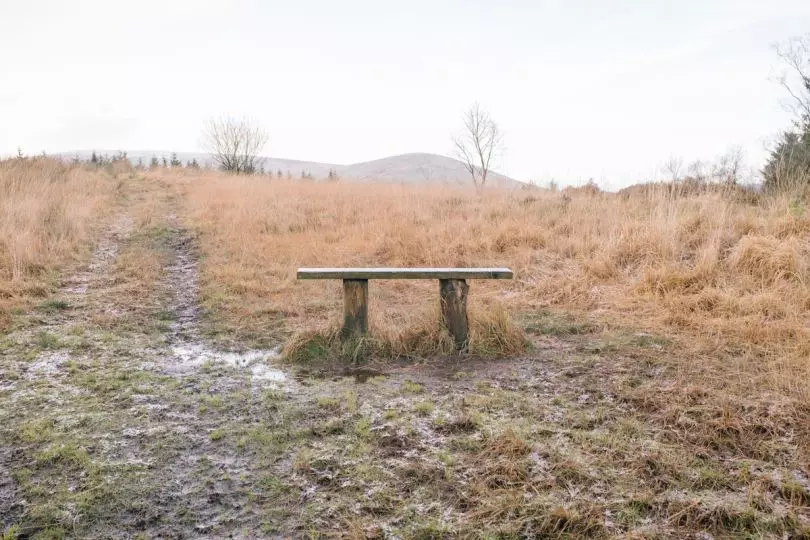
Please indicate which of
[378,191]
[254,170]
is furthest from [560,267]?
[254,170]

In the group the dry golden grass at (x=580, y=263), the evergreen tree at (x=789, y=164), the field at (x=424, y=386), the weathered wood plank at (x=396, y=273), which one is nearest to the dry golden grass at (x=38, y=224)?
the field at (x=424, y=386)

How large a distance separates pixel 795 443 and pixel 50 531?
122 inches

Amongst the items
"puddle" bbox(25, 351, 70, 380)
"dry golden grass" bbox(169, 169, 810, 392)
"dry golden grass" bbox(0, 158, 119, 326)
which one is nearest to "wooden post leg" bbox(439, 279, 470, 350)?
"dry golden grass" bbox(169, 169, 810, 392)

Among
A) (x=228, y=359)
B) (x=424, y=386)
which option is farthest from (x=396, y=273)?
(x=228, y=359)

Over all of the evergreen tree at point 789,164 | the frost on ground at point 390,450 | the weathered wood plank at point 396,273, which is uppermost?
the evergreen tree at point 789,164

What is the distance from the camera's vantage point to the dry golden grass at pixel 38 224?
5.50 metres

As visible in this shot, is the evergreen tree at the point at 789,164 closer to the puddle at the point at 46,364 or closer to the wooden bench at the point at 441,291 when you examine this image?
the wooden bench at the point at 441,291

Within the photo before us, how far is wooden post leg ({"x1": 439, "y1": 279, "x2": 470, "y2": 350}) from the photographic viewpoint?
3956mm

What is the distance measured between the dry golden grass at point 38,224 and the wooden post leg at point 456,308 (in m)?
3.62

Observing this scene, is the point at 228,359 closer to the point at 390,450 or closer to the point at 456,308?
the point at 456,308

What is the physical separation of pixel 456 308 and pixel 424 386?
81 centimetres

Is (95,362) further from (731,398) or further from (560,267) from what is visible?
(560,267)

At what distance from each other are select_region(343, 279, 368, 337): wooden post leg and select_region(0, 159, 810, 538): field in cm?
13

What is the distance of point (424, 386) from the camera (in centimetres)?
333
